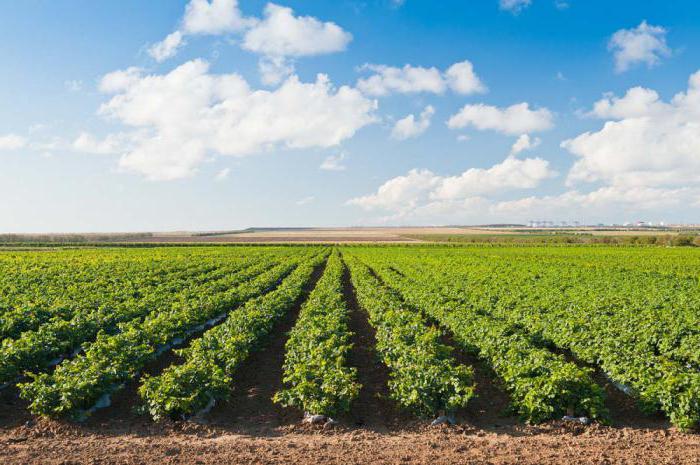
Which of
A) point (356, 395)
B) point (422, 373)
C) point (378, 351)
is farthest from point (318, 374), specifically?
point (378, 351)

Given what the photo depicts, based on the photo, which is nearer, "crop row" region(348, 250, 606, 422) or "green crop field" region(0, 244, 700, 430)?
"crop row" region(348, 250, 606, 422)

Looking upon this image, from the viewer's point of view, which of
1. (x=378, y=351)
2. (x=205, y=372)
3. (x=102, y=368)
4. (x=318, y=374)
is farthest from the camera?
(x=378, y=351)

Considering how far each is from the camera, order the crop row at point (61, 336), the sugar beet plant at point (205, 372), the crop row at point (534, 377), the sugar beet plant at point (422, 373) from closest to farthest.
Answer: the crop row at point (534, 377) → the sugar beet plant at point (205, 372) → the sugar beet plant at point (422, 373) → the crop row at point (61, 336)

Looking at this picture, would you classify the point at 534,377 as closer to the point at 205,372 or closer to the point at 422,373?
the point at 422,373

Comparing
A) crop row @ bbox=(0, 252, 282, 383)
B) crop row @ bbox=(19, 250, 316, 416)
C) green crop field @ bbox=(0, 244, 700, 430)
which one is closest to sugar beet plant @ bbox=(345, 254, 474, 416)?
green crop field @ bbox=(0, 244, 700, 430)

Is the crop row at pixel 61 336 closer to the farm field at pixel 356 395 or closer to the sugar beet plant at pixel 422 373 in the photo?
the farm field at pixel 356 395

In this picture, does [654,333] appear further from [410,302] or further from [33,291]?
[33,291]

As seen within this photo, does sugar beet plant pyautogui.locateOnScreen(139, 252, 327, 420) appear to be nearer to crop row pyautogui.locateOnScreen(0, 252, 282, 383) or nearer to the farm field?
the farm field

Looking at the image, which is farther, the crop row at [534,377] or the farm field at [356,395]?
the crop row at [534,377]

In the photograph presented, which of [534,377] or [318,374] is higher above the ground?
[318,374]

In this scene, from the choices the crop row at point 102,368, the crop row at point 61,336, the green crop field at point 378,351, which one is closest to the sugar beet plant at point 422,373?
the green crop field at point 378,351

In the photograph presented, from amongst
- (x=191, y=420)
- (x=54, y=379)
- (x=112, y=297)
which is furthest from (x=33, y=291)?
(x=191, y=420)

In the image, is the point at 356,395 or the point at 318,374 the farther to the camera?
the point at 318,374

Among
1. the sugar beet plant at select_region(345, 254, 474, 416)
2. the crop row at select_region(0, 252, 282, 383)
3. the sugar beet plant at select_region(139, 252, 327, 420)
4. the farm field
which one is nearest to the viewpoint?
the farm field
